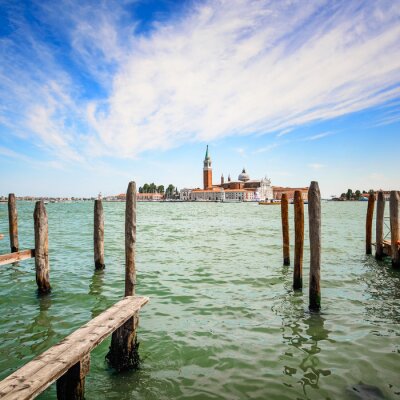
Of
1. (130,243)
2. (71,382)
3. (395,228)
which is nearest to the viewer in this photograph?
(71,382)

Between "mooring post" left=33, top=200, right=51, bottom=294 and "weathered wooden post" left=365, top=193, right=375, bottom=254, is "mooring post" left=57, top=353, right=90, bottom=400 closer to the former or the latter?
"mooring post" left=33, top=200, right=51, bottom=294

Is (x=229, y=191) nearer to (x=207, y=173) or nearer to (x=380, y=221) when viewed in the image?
(x=207, y=173)

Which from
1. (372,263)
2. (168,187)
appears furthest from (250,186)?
(372,263)

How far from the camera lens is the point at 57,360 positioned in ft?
9.37

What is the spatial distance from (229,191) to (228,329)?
5786 inches

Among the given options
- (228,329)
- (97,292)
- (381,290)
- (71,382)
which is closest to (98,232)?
(97,292)

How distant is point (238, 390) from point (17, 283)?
6.92 meters

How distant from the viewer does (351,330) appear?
550 centimetres

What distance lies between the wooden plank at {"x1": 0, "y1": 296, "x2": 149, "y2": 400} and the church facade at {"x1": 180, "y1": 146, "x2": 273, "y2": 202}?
146977 millimetres

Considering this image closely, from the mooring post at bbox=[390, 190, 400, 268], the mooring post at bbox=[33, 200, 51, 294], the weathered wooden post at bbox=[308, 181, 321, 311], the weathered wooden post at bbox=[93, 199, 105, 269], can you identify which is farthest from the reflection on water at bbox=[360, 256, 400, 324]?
the weathered wooden post at bbox=[93, 199, 105, 269]

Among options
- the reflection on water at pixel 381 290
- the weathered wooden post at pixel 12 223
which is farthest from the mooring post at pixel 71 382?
the weathered wooden post at pixel 12 223

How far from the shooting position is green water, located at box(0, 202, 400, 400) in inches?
155

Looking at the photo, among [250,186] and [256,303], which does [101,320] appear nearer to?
[256,303]

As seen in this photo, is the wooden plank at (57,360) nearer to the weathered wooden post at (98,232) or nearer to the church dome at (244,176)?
the weathered wooden post at (98,232)
